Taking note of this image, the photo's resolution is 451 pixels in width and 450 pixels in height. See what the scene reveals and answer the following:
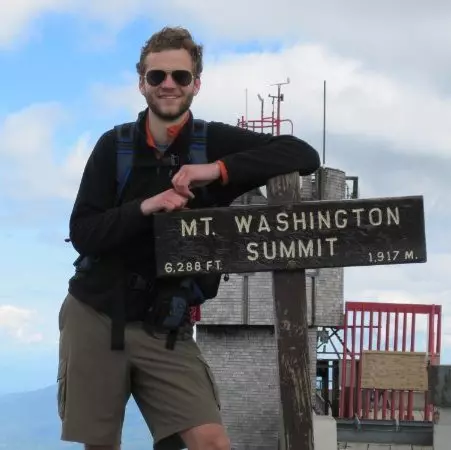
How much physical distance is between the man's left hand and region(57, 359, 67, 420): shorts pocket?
36.4 inches

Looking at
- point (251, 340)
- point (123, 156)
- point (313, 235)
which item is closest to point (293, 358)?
point (313, 235)

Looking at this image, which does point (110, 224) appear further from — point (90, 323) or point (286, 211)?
point (286, 211)

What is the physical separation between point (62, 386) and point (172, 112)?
4.27ft

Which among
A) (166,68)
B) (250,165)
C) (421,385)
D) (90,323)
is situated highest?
(166,68)

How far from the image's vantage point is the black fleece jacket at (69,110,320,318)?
13.6 feet

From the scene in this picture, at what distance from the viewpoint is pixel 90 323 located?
4215mm

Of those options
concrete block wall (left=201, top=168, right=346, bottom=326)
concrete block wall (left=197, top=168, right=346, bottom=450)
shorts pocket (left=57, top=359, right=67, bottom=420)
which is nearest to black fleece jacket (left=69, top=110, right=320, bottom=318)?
shorts pocket (left=57, top=359, right=67, bottom=420)

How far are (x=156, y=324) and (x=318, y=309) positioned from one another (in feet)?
67.1

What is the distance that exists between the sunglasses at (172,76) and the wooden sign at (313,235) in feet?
1.95

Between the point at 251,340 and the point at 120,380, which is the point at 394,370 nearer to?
the point at 251,340

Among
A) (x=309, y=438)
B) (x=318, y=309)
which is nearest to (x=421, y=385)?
(x=318, y=309)

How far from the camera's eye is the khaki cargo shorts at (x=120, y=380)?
415 centimetres

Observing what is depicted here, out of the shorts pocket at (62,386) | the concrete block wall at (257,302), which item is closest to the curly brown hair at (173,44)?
the shorts pocket at (62,386)

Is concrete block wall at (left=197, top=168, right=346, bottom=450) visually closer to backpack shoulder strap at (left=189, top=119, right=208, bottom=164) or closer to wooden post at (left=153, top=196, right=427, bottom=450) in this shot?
wooden post at (left=153, top=196, right=427, bottom=450)
